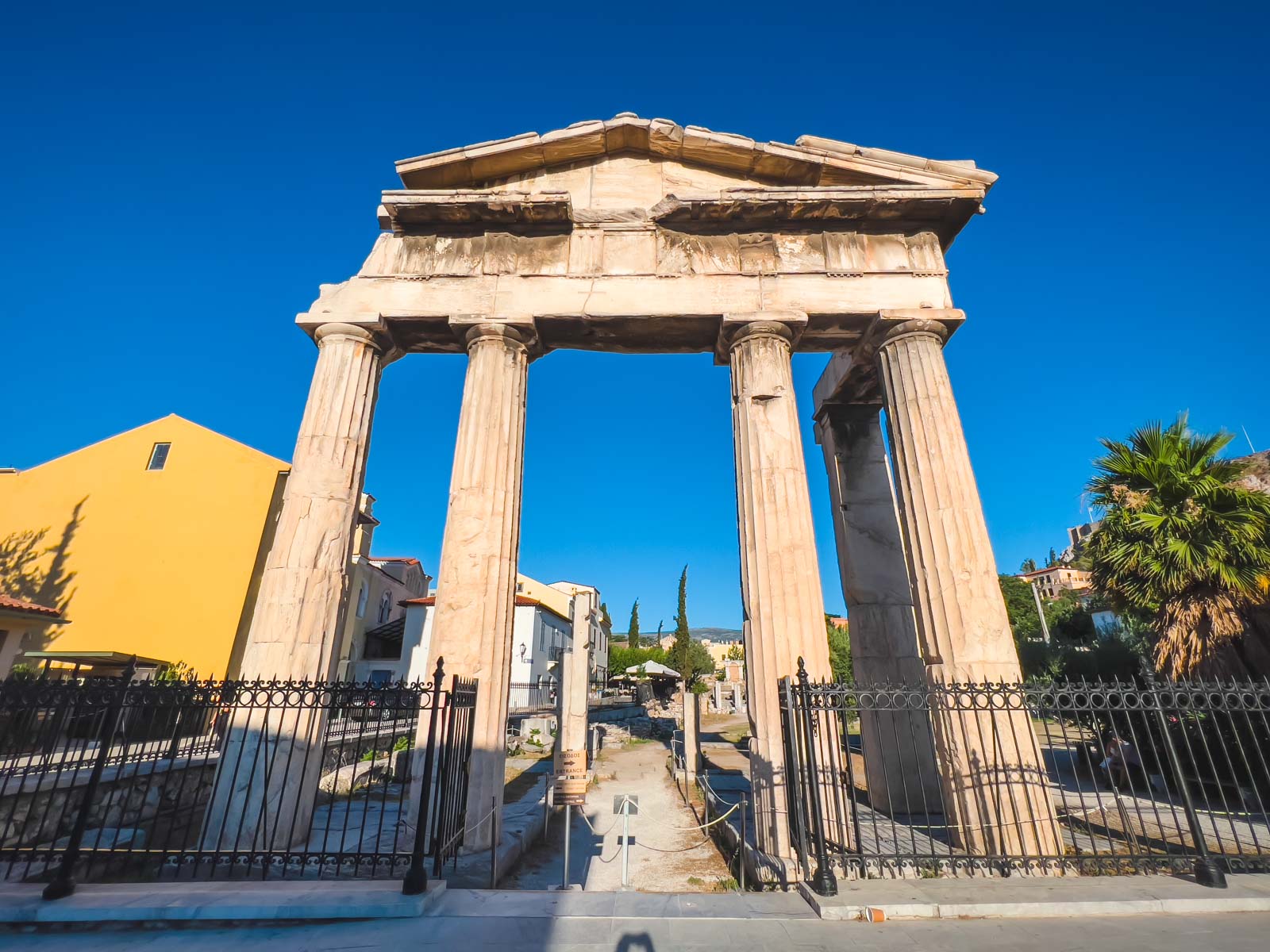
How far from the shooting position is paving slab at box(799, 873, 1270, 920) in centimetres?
486

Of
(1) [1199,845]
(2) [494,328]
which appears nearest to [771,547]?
(1) [1199,845]

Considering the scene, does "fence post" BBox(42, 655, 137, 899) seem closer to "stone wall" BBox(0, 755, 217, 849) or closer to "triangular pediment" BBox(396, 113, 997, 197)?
"stone wall" BBox(0, 755, 217, 849)

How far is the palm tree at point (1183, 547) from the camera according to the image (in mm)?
9781

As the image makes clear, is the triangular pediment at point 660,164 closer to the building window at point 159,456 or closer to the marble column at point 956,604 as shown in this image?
the marble column at point 956,604

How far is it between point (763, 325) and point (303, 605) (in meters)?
7.69

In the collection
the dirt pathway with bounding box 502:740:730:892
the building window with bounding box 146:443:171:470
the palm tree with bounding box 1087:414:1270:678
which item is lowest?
the dirt pathway with bounding box 502:740:730:892

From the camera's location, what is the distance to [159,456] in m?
21.4

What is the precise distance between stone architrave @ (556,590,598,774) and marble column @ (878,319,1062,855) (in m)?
8.11

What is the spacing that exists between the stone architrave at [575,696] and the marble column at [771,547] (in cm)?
684

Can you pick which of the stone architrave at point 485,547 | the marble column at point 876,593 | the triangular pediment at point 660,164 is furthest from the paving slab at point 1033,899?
the triangular pediment at point 660,164

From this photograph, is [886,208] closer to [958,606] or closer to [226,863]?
[958,606]

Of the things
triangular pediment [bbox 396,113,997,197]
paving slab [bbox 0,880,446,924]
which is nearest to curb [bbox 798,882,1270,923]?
paving slab [bbox 0,880,446,924]

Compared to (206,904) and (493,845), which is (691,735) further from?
(206,904)

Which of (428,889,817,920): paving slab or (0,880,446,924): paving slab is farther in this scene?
(428,889,817,920): paving slab
